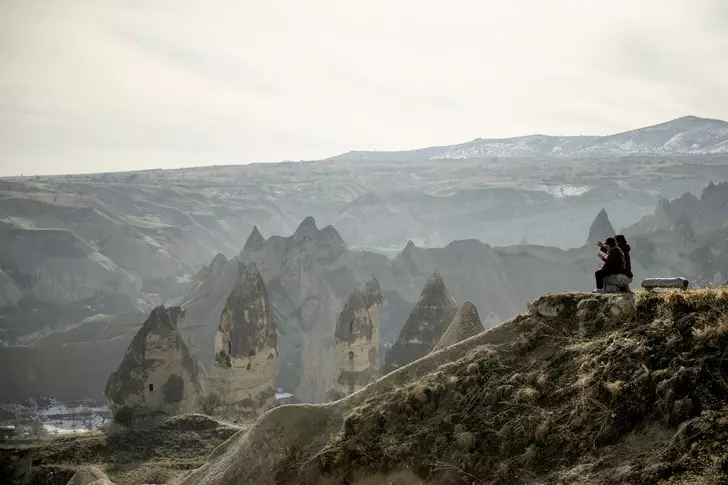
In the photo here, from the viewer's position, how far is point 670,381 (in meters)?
6.55

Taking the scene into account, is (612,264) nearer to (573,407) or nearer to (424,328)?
(573,407)

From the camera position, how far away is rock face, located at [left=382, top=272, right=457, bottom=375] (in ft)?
81.4

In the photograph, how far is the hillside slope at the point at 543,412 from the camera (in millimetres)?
6285

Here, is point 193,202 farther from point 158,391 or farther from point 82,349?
point 158,391

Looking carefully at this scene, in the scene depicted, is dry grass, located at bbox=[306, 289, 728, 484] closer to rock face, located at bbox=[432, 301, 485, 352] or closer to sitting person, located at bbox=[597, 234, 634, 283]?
sitting person, located at bbox=[597, 234, 634, 283]

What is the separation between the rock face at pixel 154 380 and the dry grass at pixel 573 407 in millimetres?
15306

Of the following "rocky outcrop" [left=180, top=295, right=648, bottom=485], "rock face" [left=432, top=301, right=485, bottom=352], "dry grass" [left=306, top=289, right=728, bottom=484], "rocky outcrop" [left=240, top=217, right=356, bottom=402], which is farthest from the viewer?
"rocky outcrop" [left=240, top=217, right=356, bottom=402]

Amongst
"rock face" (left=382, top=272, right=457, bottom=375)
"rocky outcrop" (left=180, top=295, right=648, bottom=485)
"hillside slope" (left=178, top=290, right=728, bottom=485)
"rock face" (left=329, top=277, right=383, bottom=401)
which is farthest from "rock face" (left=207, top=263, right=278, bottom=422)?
"rocky outcrop" (left=180, top=295, right=648, bottom=485)

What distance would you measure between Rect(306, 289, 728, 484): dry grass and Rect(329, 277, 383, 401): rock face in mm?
19263

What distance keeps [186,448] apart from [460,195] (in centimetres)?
9852

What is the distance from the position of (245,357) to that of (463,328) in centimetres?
1110

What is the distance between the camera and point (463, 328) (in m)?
18.1

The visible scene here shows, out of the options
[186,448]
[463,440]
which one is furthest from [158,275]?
[463,440]

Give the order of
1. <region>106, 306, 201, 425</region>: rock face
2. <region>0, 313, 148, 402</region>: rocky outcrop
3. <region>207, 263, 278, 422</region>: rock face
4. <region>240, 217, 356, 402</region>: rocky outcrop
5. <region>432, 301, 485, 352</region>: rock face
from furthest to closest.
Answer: <region>240, 217, 356, 402</region>: rocky outcrop < <region>0, 313, 148, 402</region>: rocky outcrop < <region>207, 263, 278, 422</region>: rock face < <region>106, 306, 201, 425</region>: rock face < <region>432, 301, 485, 352</region>: rock face
